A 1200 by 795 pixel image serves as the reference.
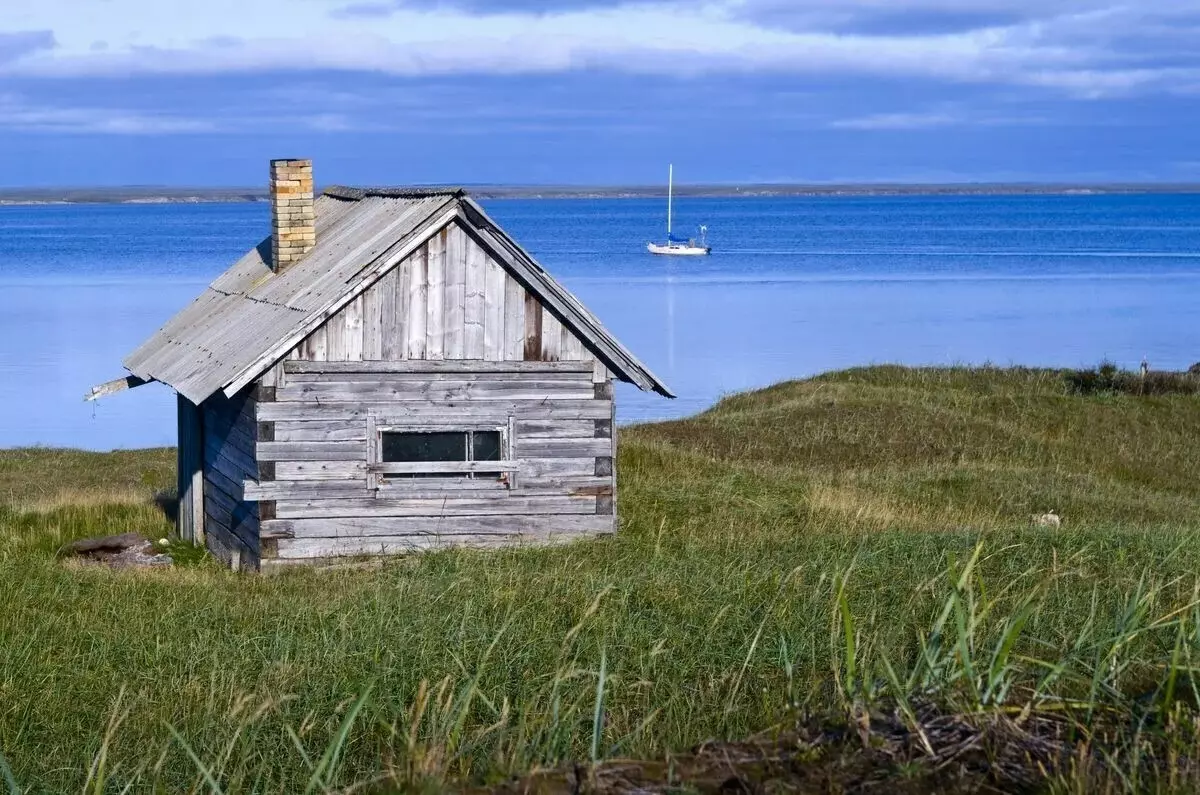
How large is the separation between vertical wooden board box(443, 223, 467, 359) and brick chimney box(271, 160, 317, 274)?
309cm

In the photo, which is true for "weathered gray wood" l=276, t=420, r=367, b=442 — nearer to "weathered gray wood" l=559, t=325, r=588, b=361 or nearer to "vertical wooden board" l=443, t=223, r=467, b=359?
"vertical wooden board" l=443, t=223, r=467, b=359

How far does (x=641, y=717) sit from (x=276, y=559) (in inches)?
355

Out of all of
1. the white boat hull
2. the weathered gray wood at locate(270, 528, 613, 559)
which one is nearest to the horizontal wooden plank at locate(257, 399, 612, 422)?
the weathered gray wood at locate(270, 528, 613, 559)

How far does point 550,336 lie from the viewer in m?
16.0

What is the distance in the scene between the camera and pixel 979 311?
6906 centimetres

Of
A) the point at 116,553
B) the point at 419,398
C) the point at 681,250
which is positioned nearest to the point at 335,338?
the point at 419,398

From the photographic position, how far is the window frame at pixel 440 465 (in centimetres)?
1566

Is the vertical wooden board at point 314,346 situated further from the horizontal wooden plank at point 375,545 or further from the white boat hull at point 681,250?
the white boat hull at point 681,250

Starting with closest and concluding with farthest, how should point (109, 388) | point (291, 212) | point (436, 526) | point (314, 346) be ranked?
1. point (314, 346)
2. point (436, 526)
3. point (109, 388)
4. point (291, 212)

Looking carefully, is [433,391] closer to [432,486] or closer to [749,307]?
[432,486]

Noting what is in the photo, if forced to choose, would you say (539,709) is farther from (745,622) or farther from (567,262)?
(567,262)

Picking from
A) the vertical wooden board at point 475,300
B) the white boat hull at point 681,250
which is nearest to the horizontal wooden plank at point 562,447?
the vertical wooden board at point 475,300

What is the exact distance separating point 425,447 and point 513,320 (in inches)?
67.1

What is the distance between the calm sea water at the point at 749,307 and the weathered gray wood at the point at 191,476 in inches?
694
